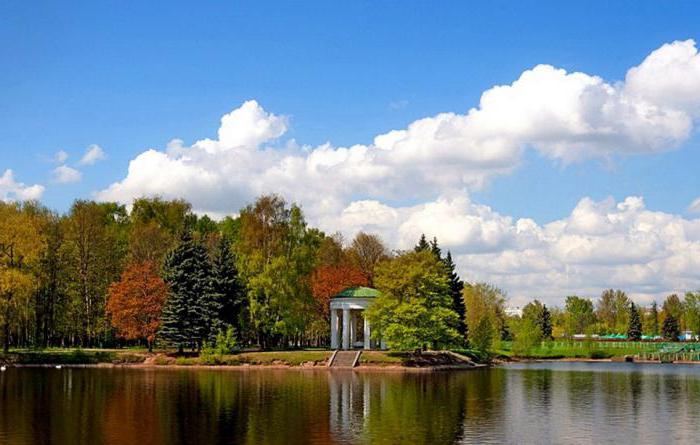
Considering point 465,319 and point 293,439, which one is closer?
point 293,439

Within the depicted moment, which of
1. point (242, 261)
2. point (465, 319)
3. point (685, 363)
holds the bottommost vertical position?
point (685, 363)

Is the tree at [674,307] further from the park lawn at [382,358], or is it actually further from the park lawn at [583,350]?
the park lawn at [382,358]

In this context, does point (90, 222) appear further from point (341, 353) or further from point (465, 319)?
point (465, 319)

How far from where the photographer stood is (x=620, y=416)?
38.9m

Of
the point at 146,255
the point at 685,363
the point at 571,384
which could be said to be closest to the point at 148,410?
the point at 571,384

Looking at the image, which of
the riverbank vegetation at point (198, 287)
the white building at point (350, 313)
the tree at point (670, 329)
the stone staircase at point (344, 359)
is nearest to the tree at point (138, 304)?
the riverbank vegetation at point (198, 287)

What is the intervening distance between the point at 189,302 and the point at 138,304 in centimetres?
608

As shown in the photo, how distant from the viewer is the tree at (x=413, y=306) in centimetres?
7762

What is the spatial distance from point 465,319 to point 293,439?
7441 centimetres

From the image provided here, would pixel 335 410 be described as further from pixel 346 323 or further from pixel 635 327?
pixel 635 327

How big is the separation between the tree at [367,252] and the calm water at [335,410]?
1944 inches

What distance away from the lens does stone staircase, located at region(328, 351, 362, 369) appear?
7725 centimetres

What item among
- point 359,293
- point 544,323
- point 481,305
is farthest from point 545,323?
point 359,293

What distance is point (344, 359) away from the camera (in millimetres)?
78875
